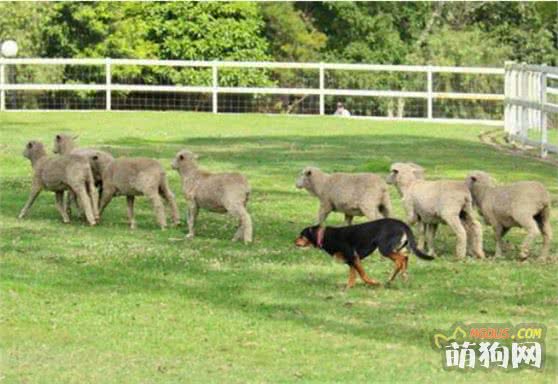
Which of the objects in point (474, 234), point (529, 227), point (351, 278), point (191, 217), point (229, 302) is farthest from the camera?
point (191, 217)

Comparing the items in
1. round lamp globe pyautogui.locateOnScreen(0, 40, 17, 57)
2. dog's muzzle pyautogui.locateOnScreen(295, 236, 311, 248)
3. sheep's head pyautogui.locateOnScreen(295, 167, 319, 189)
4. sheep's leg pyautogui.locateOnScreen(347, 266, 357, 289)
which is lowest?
sheep's leg pyautogui.locateOnScreen(347, 266, 357, 289)

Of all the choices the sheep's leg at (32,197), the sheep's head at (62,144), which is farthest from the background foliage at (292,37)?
the sheep's leg at (32,197)

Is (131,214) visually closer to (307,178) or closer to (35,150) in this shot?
(35,150)

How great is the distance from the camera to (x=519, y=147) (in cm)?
2986

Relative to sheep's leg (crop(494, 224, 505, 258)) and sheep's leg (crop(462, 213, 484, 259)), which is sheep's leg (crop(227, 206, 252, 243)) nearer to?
sheep's leg (crop(462, 213, 484, 259))

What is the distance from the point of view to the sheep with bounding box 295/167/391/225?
15.6 metres

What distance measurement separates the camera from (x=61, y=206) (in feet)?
59.1

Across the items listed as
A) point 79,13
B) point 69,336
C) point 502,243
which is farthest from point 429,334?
point 79,13

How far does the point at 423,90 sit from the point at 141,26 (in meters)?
10.7

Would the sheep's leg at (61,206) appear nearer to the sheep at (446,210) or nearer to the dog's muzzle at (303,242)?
the sheep at (446,210)

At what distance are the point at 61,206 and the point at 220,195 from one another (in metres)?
2.78

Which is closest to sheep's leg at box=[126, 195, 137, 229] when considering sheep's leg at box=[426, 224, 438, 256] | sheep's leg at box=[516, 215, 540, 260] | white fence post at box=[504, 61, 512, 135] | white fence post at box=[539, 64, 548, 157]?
sheep's leg at box=[426, 224, 438, 256]

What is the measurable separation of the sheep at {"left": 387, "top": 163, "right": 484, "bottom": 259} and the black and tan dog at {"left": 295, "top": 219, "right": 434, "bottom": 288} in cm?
162

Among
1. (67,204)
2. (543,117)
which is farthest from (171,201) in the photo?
(543,117)
